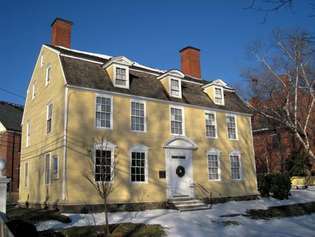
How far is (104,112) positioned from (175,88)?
17.2 ft

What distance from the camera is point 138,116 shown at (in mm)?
18344

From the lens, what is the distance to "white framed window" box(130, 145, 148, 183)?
17422 millimetres

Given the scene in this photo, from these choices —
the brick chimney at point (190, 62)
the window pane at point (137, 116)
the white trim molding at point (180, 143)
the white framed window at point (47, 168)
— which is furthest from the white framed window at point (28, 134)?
the brick chimney at point (190, 62)

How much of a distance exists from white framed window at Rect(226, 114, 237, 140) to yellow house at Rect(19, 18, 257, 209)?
7 cm

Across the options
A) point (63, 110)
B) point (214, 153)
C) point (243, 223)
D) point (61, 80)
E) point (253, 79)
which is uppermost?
point (253, 79)

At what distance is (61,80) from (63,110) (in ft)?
5.79

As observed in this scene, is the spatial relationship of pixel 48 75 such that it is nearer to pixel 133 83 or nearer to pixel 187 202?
pixel 133 83

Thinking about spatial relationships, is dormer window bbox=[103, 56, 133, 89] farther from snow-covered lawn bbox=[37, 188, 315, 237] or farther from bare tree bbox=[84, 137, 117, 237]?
snow-covered lawn bbox=[37, 188, 315, 237]

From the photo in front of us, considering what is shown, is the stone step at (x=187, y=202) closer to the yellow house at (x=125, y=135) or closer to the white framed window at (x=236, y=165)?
the yellow house at (x=125, y=135)

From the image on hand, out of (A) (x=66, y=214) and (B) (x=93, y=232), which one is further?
(A) (x=66, y=214)

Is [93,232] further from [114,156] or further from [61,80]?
[61,80]

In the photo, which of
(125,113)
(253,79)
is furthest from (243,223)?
(253,79)

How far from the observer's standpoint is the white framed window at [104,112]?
1695 cm

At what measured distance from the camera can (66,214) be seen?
14.8 m
